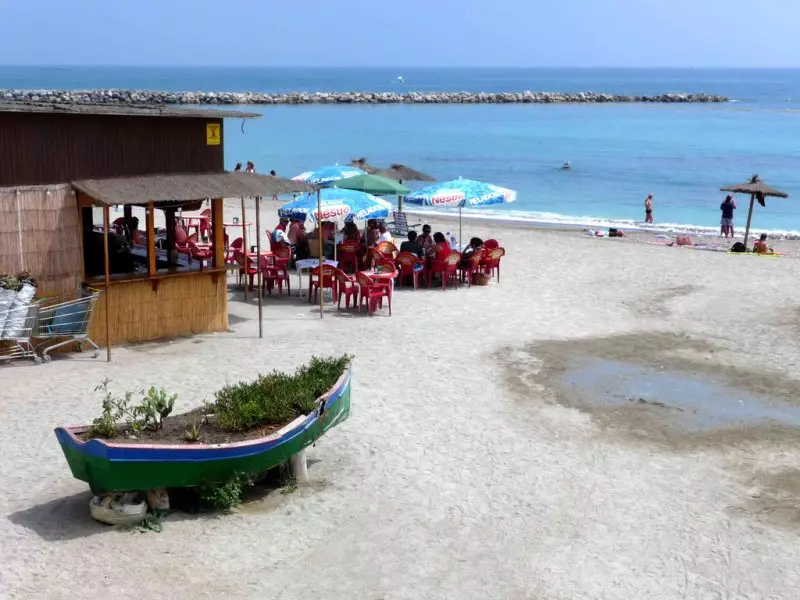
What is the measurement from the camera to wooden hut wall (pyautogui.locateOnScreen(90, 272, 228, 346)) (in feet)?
43.3

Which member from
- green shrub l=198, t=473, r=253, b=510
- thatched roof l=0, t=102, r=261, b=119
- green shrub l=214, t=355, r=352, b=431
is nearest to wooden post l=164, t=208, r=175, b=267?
thatched roof l=0, t=102, r=261, b=119

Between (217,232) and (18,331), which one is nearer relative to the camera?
(18,331)

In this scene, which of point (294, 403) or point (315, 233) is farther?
point (315, 233)

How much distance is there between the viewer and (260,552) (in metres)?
7.62


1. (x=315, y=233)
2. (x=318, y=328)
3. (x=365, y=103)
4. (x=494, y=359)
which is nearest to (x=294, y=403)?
(x=494, y=359)

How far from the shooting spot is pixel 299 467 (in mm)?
8852

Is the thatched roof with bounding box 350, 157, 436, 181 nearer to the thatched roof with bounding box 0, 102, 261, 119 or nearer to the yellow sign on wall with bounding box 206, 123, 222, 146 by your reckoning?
the thatched roof with bounding box 0, 102, 261, 119

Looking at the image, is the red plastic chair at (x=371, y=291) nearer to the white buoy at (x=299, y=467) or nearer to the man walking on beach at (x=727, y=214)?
the white buoy at (x=299, y=467)

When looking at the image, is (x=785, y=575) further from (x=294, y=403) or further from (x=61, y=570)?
(x=61, y=570)

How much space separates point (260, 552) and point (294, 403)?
1.52 meters

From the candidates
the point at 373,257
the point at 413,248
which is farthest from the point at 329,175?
the point at 373,257

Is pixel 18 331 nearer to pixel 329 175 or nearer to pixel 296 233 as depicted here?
pixel 296 233

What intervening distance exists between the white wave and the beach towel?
21702 mm

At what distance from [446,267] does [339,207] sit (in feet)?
7.70
